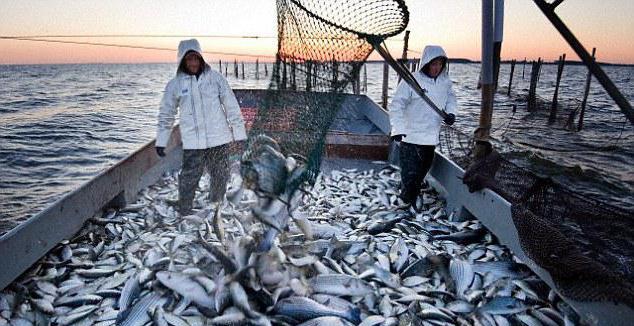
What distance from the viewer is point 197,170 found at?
17.8ft

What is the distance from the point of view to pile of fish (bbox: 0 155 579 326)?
11.0 ft

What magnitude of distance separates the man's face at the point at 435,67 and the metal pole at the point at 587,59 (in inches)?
105

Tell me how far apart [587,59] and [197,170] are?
4525 mm

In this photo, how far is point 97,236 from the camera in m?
4.73

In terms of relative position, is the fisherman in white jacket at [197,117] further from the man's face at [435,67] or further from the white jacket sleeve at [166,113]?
the man's face at [435,67]

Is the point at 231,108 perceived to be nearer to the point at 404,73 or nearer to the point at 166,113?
the point at 166,113

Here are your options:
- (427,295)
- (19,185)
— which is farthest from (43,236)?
(19,185)

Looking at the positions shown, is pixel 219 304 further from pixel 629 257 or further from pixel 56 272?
pixel 629 257

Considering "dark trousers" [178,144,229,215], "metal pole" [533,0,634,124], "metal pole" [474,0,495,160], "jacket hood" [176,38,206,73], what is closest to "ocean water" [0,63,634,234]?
"dark trousers" [178,144,229,215]

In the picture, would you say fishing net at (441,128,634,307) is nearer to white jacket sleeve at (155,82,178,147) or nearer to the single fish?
the single fish

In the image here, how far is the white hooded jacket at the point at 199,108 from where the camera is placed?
5.16m

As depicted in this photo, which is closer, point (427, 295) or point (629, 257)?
point (629, 257)

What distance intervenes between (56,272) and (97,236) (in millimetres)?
832

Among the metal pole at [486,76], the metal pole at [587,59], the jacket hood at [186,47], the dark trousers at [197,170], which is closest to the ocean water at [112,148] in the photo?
the dark trousers at [197,170]
